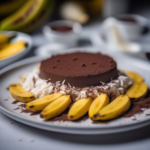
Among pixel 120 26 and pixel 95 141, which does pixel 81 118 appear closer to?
pixel 95 141

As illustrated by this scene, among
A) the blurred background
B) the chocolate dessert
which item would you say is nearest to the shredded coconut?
the chocolate dessert

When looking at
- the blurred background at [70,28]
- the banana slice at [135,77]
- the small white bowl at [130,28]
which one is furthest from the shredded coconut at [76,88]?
the small white bowl at [130,28]

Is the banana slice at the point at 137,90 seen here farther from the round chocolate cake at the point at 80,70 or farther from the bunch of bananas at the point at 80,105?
the round chocolate cake at the point at 80,70

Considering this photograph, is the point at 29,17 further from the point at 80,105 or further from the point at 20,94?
the point at 80,105

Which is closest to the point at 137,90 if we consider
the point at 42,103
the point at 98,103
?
the point at 98,103

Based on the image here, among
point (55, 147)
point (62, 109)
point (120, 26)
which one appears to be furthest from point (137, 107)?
point (120, 26)

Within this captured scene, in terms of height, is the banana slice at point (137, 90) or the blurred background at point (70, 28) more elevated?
the blurred background at point (70, 28)
